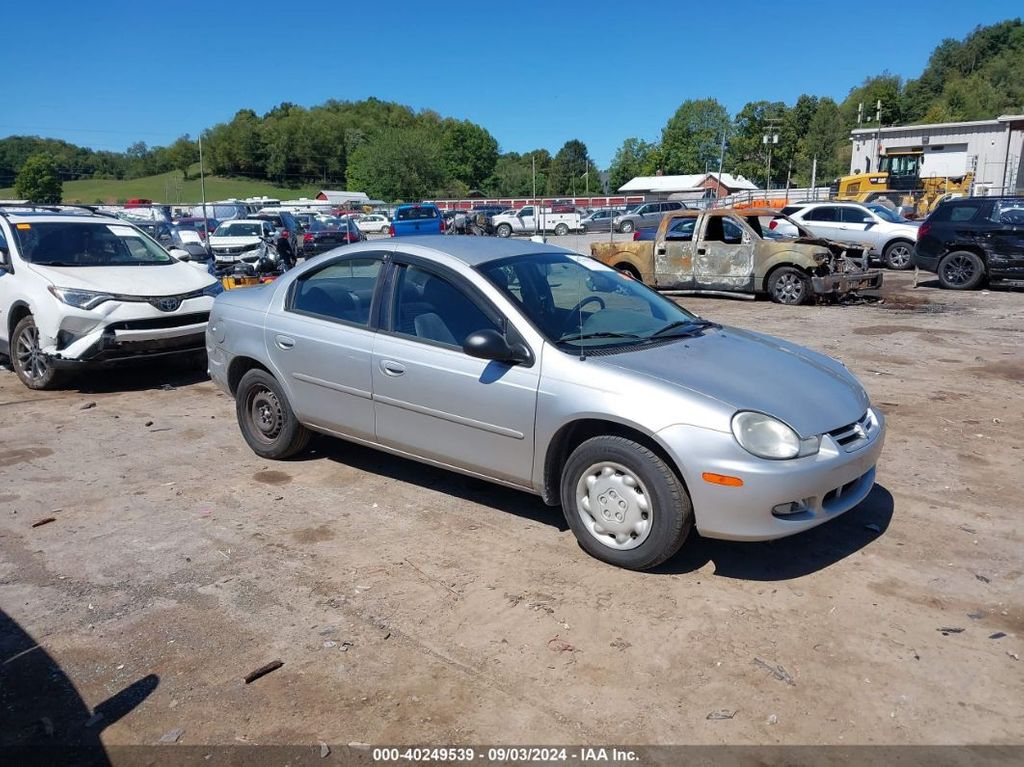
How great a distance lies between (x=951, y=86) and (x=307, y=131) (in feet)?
321

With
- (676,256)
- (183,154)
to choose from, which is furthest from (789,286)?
(183,154)

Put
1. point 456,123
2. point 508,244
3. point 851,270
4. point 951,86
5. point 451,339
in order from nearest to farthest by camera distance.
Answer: point 451,339, point 508,244, point 851,270, point 951,86, point 456,123

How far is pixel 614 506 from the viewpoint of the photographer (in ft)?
13.3

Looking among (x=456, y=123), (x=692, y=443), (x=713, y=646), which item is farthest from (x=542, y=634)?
(x=456, y=123)

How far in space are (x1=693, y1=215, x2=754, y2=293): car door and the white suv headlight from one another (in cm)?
1051

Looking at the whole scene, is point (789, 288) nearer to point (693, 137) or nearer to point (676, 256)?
point (676, 256)

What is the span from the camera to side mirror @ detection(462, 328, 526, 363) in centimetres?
425

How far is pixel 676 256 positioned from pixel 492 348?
11661 mm

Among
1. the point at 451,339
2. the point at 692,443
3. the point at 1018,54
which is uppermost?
the point at 1018,54

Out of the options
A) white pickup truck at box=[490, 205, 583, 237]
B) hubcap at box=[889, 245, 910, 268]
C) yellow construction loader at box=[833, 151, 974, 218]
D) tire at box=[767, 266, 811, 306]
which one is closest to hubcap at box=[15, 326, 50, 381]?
tire at box=[767, 266, 811, 306]

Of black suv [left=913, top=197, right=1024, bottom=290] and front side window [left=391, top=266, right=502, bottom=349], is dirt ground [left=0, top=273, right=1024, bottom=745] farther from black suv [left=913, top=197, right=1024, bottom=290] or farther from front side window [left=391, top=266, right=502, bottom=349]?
black suv [left=913, top=197, right=1024, bottom=290]

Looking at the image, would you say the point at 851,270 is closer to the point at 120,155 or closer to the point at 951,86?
the point at 951,86

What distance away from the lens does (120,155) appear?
12688 centimetres

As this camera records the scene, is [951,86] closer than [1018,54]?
Yes
